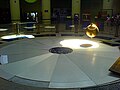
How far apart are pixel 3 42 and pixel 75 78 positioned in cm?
664

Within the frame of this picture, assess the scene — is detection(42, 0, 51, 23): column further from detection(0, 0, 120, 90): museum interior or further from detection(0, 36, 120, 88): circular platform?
detection(0, 36, 120, 88): circular platform

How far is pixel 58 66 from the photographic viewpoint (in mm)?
7086

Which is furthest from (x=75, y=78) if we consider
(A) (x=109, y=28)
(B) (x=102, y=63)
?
(A) (x=109, y=28)

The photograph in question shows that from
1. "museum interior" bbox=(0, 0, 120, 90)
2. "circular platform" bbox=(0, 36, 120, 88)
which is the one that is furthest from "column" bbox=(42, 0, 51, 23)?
"circular platform" bbox=(0, 36, 120, 88)

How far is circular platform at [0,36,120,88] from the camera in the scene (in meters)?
5.86

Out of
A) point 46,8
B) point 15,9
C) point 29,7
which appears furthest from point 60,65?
point 29,7

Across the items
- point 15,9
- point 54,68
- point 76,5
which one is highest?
point 76,5

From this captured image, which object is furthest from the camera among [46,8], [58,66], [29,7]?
[29,7]

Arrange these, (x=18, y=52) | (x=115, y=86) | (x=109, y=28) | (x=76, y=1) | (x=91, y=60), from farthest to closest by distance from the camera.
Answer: (x=76, y=1) → (x=109, y=28) → (x=18, y=52) → (x=91, y=60) → (x=115, y=86)

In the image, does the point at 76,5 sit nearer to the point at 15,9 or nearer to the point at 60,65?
the point at 15,9

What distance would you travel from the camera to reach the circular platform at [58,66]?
5863 millimetres

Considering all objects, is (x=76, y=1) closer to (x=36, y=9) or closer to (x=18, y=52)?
(x=36, y=9)

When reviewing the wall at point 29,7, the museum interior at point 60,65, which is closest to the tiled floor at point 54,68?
the museum interior at point 60,65

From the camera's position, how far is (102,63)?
7.33 m
